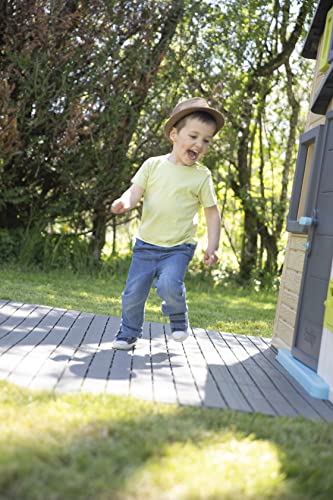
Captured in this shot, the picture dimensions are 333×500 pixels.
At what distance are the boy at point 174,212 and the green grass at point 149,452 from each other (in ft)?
4.64

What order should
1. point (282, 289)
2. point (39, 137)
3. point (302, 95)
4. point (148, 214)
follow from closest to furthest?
point (148, 214) < point (282, 289) < point (39, 137) < point (302, 95)

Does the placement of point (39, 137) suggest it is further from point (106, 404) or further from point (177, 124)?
point (106, 404)

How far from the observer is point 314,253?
14.7ft

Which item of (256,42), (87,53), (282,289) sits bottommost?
(282,289)

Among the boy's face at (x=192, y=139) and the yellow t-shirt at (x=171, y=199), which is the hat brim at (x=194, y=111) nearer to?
the boy's face at (x=192, y=139)

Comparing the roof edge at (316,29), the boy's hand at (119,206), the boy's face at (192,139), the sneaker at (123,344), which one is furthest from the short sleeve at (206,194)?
the roof edge at (316,29)

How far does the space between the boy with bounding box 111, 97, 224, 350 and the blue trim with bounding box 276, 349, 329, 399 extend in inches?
27.0

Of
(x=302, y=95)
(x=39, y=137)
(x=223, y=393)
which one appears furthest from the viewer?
(x=302, y=95)

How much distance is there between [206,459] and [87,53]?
23.8ft

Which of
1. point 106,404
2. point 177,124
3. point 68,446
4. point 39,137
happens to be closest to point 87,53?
point 39,137

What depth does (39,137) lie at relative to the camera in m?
8.75

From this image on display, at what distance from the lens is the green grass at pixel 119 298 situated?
6625mm

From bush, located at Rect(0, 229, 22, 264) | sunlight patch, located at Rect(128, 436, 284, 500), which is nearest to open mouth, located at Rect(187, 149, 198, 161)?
sunlight patch, located at Rect(128, 436, 284, 500)

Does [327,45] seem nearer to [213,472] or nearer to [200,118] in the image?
[200,118]
